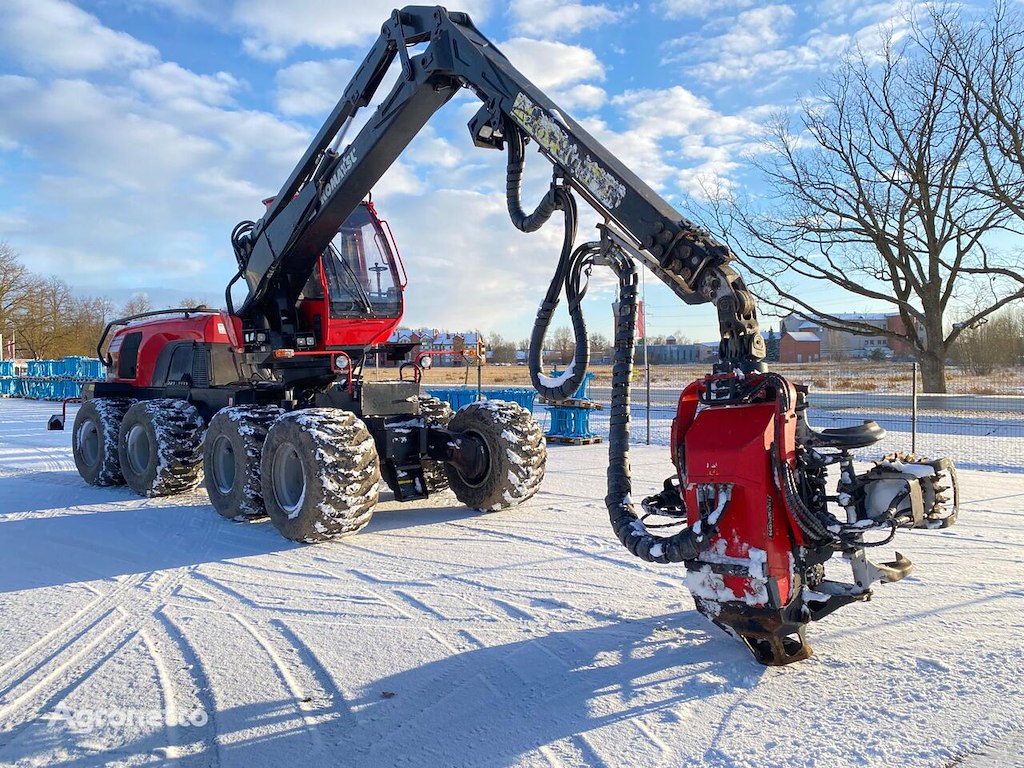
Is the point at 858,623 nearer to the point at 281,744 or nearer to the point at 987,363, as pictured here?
the point at 281,744

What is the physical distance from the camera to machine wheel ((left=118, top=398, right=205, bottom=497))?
29.3ft

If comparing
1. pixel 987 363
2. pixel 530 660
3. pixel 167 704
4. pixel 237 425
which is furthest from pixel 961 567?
pixel 987 363

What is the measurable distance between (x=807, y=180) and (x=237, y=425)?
68.0ft

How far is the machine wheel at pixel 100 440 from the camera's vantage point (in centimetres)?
998

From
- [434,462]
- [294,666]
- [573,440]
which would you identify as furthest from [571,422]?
[294,666]

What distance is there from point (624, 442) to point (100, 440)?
8.18 m

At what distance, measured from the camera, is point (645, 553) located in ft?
13.5

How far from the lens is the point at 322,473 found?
6414 millimetres

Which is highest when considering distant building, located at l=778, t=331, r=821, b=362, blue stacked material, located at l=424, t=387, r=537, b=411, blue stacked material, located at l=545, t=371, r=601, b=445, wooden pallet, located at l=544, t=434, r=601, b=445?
distant building, located at l=778, t=331, r=821, b=362

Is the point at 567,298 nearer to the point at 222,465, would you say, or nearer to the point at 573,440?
the point at 222,465

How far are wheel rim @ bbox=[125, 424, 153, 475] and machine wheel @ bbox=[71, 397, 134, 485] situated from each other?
473mm

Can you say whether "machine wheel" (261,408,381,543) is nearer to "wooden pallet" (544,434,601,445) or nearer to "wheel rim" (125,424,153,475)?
"wheel rim" (125,424,153,475)

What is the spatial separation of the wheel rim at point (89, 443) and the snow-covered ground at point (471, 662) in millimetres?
3604

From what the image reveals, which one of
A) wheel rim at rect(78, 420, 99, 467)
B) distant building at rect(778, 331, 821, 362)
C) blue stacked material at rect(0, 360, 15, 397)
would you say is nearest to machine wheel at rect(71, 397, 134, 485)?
wheel rim at rect(78, 420, 99, 467)
